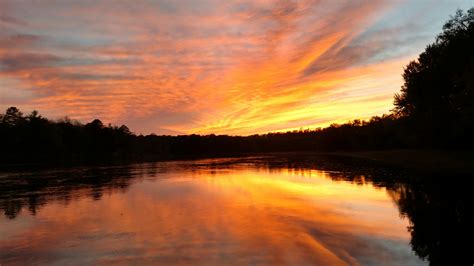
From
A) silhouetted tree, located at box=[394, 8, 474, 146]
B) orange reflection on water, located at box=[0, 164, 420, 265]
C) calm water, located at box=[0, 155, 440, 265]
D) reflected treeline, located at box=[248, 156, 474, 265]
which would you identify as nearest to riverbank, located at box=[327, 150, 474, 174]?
silhouetted tree, located at box=[394, 8, 474, 146]

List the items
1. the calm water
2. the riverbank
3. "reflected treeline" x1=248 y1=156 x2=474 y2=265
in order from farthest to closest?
the riverbank < the calm water < "reflected treeline" x1=248 y1=156 x2=474 y2=265

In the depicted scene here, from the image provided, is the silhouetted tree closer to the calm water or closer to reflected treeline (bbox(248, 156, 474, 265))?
reflected treeline (bbox(248, 156, 474, 265))

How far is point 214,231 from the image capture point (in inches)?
623

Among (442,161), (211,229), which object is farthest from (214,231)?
(442,161)

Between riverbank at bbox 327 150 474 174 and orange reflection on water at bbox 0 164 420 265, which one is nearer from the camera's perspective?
orange reflection on water at bbox 0 164 420 265

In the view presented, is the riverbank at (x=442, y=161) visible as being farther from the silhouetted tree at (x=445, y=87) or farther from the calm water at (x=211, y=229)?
the calm water at (x=211, y=229)

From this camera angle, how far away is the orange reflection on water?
1228 centimetres

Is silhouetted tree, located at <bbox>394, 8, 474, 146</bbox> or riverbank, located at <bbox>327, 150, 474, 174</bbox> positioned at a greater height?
silhouetted tree, located at <bbox>394, 8, 474, 146</bbox>

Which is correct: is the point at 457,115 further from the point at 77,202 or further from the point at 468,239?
the point at 77,202

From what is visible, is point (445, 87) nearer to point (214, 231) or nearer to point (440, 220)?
point (440, 220)

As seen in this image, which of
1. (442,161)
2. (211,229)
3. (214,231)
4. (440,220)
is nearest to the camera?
(214,231)

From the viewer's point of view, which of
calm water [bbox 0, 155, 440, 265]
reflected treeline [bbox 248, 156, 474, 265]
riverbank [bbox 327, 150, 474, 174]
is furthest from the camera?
riverbank [bbox 327, 150, 474, 174]

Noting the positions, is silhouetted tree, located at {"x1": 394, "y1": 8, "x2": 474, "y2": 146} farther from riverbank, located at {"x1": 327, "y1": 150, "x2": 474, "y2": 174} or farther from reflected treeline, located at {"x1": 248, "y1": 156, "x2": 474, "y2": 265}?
reflected treeline, located at {"x1": 248, "y1": 156, "x2": 474, "y2": 265}

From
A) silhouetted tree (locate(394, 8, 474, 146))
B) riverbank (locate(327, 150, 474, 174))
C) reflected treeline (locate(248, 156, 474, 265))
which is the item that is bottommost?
reflected treeline (locate(248, 156, 474, 265))
